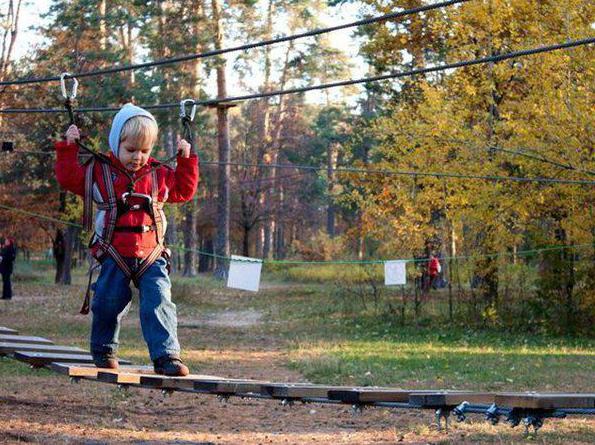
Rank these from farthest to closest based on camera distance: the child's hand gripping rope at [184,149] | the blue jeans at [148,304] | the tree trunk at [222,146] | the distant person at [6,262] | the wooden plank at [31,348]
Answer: the tree trunk at [222,146] → the distant person at [6,262] → the wooden plank at [31,348] → the child's hand gripping rope at [184,149] → the blue jeans at [148,304]

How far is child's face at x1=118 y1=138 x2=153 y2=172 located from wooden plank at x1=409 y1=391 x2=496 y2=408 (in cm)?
233

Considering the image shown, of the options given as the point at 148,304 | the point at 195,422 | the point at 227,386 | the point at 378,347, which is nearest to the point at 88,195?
the point at 148,304

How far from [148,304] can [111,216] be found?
636 mm

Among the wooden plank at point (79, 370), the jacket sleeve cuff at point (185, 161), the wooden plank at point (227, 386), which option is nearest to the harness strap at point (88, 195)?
the jacket sleeve cuff at point (185, 161)

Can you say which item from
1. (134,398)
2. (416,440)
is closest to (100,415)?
(134,398)

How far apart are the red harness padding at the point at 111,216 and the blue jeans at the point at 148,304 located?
5 centimetres

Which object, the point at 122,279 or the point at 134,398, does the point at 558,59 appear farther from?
the point at 122,279

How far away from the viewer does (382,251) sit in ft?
78.8

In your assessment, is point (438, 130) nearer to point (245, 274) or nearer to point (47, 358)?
point (245, 274)

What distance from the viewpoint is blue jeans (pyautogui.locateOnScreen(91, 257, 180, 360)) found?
6582 millimetres

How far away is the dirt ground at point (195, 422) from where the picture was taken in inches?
340

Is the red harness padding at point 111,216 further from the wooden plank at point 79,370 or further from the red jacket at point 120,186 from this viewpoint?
the wooden plank at point 79,370

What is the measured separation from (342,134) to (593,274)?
132 feet

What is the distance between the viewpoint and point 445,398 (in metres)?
6.45
